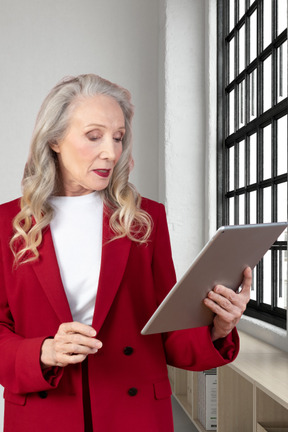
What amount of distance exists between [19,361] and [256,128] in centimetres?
310

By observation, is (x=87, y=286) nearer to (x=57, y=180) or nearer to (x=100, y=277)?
(x=100, y=277)

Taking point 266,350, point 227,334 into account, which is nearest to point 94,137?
point 227,334

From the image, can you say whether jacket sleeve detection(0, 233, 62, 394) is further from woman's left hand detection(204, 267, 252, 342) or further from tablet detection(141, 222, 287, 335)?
woman's left hand detection(204, 267, 252, 342)

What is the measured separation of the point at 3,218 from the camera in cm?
142

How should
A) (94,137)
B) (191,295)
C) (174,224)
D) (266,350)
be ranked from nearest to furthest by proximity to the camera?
1. (191,295)
2. (94,137)
3. (266,350)
4. (174,224)

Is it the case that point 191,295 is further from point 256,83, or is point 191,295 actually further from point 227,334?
point 256,83

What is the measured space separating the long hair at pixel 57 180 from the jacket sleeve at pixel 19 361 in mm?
83

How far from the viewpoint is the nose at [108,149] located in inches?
52.1

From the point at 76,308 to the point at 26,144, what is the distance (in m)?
A: 3.66

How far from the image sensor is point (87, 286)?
139cm

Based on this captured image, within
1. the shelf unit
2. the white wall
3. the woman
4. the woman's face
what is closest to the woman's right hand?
the woman

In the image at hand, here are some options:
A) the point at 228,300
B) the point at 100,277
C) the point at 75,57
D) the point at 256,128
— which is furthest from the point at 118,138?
the point at 75,57

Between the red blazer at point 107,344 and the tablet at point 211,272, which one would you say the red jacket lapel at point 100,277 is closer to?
the red blazer at point 107,344

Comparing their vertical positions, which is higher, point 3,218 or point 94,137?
point 94,137
